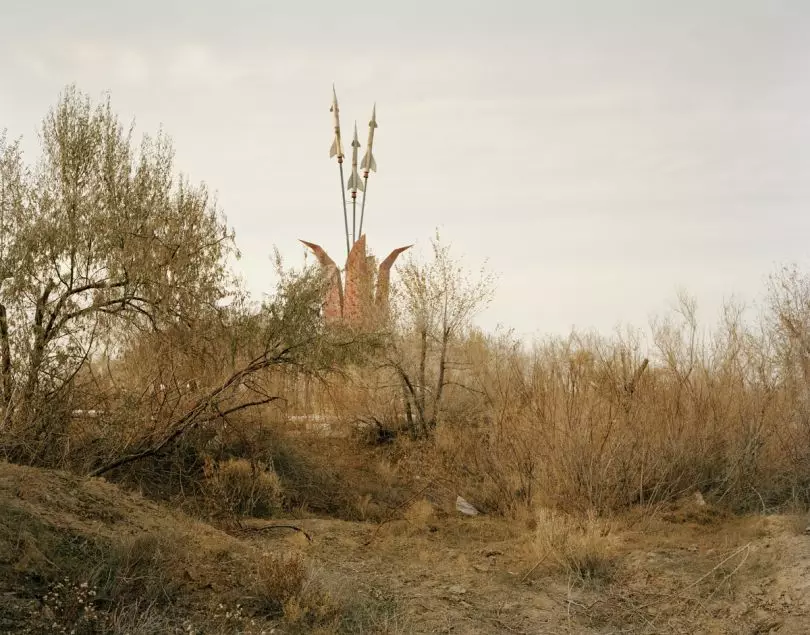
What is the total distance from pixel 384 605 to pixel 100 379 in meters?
5.97

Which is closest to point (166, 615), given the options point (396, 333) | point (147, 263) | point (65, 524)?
point (65, 524)

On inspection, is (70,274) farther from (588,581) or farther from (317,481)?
(588,581)

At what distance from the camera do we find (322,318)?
40.8ft

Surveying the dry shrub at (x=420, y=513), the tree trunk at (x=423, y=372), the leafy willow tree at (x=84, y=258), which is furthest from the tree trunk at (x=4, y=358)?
the tree trunk at (x=423, y=372)

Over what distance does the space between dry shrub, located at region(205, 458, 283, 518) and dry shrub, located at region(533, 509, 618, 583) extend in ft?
13.3

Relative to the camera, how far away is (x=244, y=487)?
11164 mm

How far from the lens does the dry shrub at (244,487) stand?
10586 millimetres

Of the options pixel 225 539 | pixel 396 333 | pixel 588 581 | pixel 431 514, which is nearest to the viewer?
pixel 588 581

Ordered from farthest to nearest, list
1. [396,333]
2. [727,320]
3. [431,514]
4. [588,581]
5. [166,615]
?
[396,333]
[727,320]
[431,514]
[588,581]
[166,615]

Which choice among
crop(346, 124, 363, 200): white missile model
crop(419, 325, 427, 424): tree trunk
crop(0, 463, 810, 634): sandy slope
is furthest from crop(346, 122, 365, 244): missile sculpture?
crop(0, 463, 810, 634): sandy slope

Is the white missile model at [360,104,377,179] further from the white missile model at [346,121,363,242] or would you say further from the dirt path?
the dirt path

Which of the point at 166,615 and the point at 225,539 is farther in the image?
the point at 225,539

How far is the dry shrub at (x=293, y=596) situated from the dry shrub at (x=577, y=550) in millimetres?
2543

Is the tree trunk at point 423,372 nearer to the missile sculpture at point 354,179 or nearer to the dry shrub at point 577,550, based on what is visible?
the dry shrub at point 577,550
